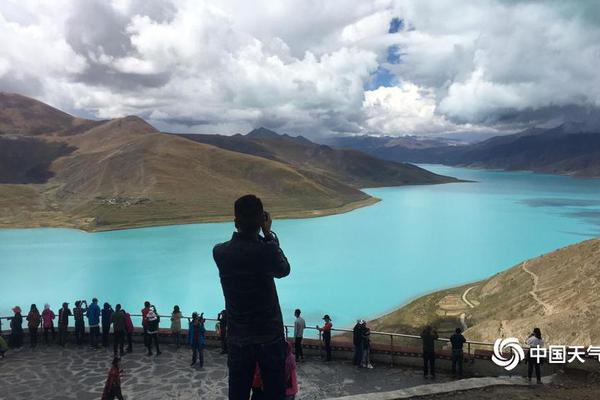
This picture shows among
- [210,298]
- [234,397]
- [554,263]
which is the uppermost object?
[234,397]

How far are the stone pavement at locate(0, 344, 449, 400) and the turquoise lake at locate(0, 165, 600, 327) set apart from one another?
36060mm

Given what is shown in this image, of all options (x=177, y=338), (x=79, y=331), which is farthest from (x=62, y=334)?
(x=177, y=338)

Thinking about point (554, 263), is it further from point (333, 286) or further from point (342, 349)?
point (342, 349)

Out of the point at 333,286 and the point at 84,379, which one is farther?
the point at 333,286

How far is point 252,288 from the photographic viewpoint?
4.78 metres

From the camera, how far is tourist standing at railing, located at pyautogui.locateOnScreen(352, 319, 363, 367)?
15.2 metres

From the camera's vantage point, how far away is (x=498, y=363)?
14.7 metres

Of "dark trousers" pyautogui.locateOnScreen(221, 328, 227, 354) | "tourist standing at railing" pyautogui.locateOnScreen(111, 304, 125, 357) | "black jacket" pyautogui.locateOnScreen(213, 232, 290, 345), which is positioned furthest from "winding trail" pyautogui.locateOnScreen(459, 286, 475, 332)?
"black jacket" pyautogui.locateOnScreen(213, 232, 290, 345)

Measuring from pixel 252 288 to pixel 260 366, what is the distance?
2.62 feet

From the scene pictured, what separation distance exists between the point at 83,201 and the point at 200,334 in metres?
176

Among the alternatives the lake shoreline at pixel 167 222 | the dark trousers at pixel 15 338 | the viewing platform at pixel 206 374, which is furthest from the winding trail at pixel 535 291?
the lake shoreline at pixel 167 222

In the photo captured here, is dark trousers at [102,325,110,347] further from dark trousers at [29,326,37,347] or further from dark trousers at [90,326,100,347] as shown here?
dark trousers at [29,326,37,347]

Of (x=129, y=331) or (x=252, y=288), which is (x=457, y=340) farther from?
(x=252, y=288)

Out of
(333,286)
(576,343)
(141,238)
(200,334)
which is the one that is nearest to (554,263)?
(576,343)
